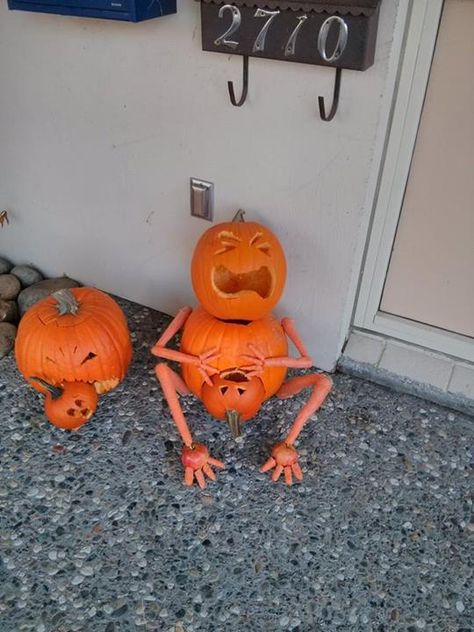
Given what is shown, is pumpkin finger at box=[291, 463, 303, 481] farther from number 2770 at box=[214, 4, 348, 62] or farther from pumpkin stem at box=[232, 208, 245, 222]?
number 2770 at box=[214, 4, 348, 62]

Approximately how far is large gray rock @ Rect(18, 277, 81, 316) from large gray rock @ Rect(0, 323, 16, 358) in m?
0.09

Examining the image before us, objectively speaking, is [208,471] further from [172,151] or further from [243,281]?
[172,151]

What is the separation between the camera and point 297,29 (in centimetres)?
113

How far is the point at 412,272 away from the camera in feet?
4.93

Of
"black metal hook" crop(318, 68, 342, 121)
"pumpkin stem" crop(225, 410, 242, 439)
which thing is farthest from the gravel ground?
"black metal hook" crop(318, 68, 342, 121)

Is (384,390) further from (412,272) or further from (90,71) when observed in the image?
(90,71)

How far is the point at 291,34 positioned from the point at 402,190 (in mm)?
458

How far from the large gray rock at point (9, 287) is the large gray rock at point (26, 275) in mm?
33

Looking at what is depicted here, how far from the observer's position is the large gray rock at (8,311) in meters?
1.69

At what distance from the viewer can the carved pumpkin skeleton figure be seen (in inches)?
50.6

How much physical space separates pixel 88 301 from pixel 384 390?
807 mm

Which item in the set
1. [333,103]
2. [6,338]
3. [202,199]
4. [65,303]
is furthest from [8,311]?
[333,103]

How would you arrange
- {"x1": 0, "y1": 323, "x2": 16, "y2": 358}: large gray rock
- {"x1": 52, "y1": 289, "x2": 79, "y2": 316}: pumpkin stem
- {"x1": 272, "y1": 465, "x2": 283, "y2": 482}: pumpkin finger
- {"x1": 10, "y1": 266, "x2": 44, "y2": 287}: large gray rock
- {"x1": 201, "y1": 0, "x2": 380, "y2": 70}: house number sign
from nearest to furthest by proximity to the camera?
{"x1": 201, "y1": 0, "x2": 380, "y2": 70}: house number sign, {"x1": 272, "y1": 465, "x2": 283, "y2": 482}: pumpkin finger, {"x1": 52, "y1": 289, "x2": 79, "y2": 316}: pumpkin stem, {"x1": 0, "y1": 323, "x2": 16, "y2": 358}: large gray rock, {"x1": 10, "y1": 266, "x2": 44, "y2": 287}: large gray rock

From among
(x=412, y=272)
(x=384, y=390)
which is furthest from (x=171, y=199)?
(x=384, y=390)
